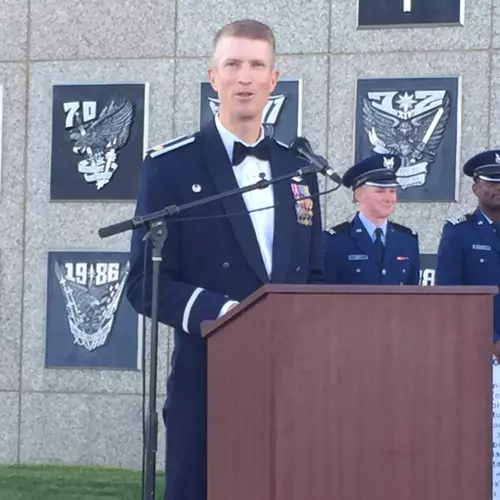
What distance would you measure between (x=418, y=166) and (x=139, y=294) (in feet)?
12.3

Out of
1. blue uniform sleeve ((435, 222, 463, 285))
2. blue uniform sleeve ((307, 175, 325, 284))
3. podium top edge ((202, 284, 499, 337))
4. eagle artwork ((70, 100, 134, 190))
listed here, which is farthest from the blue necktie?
podium top edge ((202, 284, 499, 337))

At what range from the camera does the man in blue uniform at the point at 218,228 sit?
2984 millimetres

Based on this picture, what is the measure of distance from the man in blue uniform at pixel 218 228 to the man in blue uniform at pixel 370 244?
2.41m

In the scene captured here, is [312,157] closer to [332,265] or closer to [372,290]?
[372,290]

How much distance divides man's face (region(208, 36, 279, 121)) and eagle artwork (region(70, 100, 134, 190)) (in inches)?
157

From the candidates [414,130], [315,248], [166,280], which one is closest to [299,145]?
[315,248]

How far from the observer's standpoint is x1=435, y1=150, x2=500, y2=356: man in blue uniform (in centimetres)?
527

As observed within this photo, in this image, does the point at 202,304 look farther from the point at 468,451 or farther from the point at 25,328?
the point at 25,328

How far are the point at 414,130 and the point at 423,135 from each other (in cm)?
6

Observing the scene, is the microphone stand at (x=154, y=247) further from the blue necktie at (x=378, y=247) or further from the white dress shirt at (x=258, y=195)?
the blue necktie at (x=378, y=247)

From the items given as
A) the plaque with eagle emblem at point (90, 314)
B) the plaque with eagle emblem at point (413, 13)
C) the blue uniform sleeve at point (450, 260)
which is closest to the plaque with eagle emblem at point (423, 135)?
the plaque with eagle emblem at point (413, 13)

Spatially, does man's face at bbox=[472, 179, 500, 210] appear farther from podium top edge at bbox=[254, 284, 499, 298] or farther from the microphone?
podium top edge at bbox=[254, 284, 499, 298]

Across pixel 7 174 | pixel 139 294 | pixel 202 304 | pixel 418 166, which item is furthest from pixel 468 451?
pixel 7 174

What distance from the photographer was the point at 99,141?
7.02 metres
